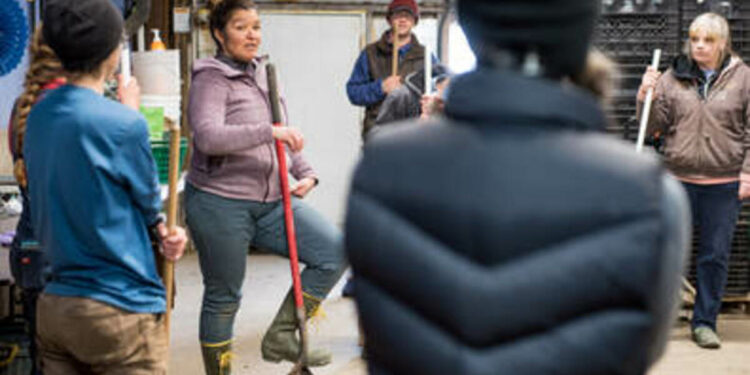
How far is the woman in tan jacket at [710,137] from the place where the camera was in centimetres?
578

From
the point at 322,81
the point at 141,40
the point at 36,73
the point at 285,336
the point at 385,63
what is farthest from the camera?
the point at 322,81

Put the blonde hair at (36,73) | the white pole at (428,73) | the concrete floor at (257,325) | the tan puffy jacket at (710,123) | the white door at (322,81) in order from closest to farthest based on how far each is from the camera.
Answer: the blonde hair at (36,73) < the white pole at (428,73) < the concrete floor at (257,325) < the tan puffy jacket at (710,123) < the white door at (322,81)

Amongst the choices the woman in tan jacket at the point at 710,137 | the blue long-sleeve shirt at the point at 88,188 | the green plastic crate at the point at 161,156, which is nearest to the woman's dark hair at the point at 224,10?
the green plastic crate at the point at 161,156

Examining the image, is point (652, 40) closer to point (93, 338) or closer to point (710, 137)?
point (710, 137)

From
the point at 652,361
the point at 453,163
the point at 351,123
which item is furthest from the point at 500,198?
the point at 351,123

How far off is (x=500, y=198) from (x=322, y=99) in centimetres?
757

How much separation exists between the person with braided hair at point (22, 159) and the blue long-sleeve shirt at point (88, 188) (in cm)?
40

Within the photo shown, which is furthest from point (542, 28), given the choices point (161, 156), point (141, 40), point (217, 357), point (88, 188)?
point (141, 40)

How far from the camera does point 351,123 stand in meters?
9.12

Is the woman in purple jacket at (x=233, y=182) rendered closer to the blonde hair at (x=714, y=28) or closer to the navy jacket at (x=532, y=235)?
the blonde hair at (x=714, y=28)

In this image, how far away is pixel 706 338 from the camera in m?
5.87

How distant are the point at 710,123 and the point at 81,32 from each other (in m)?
3.88

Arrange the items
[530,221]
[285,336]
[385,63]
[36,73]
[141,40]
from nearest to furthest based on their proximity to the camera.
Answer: [530,221], [36,73], [285,336], [385,63], [141,40]

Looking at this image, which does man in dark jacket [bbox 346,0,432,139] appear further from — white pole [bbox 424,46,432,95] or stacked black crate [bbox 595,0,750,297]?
stacked black crate [bbox 595,0,750,297]
